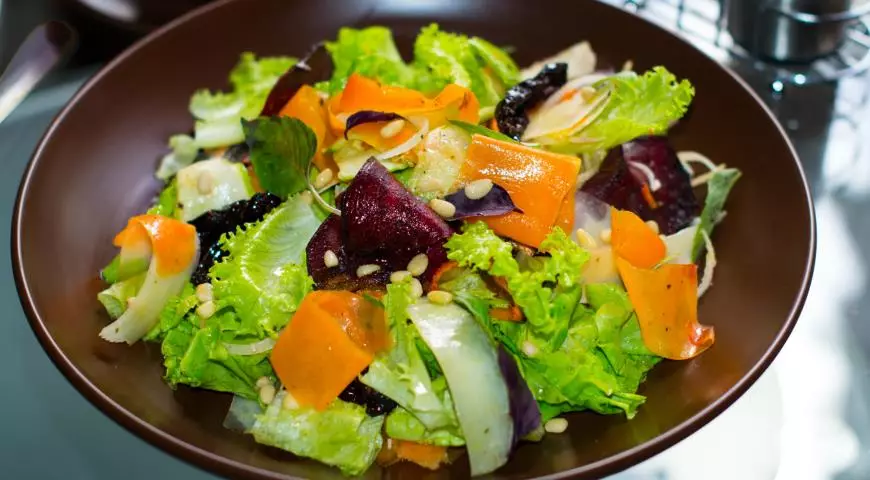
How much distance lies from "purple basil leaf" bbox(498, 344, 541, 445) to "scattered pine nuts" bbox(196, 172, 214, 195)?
1076 mm

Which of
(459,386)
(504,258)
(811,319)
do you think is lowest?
(811,319)

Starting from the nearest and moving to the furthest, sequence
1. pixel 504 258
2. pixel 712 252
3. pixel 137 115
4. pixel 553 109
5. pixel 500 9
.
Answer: pixel 504 258 → pixel 712 252 → pixel 553 109 → pixel 137 115 → pixel 500 9

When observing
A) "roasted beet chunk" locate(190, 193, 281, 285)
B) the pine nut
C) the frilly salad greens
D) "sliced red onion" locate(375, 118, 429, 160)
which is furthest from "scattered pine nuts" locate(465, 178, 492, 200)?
the pine nut

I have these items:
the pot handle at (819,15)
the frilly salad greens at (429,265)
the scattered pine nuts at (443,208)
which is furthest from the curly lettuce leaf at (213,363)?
the pot handle at (819,15)

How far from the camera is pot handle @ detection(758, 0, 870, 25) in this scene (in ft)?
10.6

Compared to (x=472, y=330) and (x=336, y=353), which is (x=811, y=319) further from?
(x=336, y=353)

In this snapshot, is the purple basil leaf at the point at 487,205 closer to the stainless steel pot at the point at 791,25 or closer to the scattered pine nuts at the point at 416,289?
the scattered pine nuts at the point at 416,289

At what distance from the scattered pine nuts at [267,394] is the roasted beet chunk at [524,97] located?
40.8 inches

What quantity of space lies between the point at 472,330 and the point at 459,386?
0.15 meters

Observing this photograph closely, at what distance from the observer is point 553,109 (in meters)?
2.65

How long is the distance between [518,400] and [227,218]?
1.02 metres

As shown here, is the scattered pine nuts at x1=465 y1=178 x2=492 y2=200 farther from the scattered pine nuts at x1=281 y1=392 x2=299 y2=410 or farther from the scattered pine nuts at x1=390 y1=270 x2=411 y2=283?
the scattered pine nuts at x1=281 y1=392 x2=299 y2=410

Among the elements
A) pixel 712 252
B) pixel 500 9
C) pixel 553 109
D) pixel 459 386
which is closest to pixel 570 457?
pixel 459 386

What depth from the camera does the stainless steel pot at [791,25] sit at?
3.27 meters
